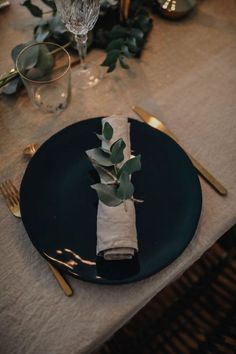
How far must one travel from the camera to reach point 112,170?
0.47 meters

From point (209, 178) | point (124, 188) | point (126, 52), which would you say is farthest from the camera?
point (126, 52)

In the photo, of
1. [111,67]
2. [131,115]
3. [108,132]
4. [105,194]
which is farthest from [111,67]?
[105,194]

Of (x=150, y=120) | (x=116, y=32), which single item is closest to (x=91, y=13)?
(x=116, y=32)

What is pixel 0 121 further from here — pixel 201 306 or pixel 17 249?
pixel 201 306

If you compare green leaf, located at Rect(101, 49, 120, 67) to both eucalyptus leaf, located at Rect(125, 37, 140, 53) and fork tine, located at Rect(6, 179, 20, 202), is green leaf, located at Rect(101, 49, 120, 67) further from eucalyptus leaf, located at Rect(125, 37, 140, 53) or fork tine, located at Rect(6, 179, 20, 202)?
fork tine, located at Rect(6, 179, 20, 202)

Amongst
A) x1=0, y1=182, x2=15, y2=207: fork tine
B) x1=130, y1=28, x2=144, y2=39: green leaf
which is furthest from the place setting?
x1=130, y1=28, x2=144, y2=39: green leaf

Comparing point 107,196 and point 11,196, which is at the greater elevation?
point 107,196

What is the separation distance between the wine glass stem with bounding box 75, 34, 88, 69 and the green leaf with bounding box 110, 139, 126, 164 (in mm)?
258

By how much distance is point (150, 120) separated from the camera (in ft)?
1.92

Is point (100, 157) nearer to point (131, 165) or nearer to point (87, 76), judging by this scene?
point (131, 165)

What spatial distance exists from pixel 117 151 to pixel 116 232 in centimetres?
11

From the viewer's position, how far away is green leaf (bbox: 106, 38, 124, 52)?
24.8 inches

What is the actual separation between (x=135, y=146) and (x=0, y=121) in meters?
0.26

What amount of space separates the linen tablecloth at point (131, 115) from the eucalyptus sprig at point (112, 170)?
0.40 feet
